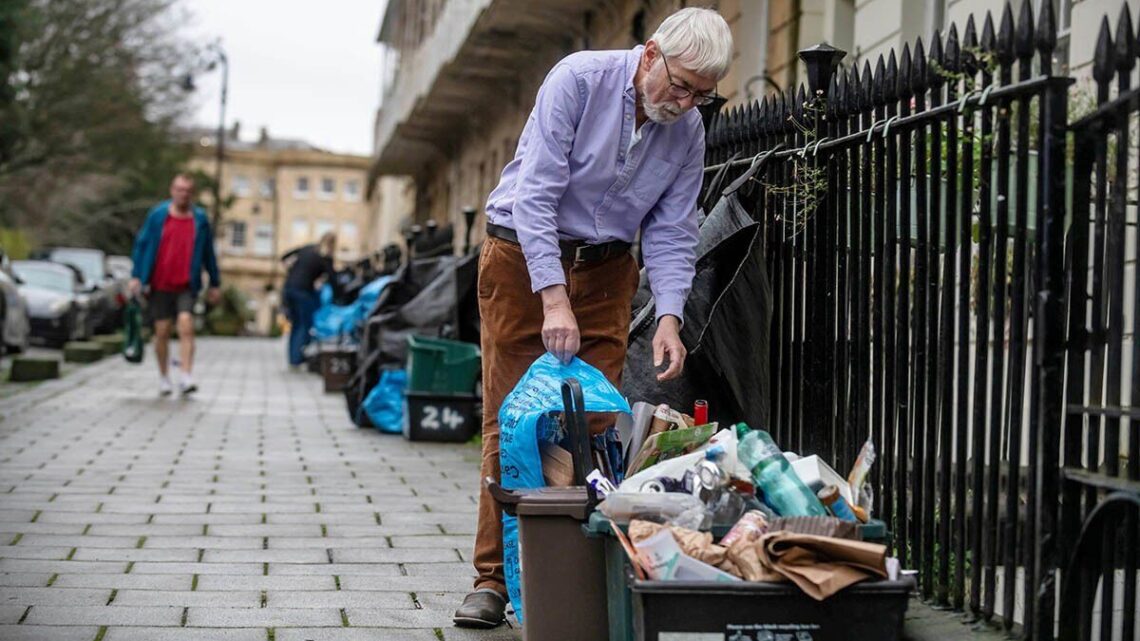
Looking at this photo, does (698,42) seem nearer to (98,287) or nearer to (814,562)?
(814,562)

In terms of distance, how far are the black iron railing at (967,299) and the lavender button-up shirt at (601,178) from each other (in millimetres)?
584

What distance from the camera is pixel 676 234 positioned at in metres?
4.40

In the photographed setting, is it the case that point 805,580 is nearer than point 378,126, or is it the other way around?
point 805,580

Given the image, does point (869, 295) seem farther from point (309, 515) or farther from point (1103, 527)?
point (309, 515)

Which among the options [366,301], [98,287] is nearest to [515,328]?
[366,301]

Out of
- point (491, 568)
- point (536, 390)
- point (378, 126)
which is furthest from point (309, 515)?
point (378, 126)

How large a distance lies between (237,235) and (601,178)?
91595 mm

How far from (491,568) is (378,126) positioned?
1232 inches

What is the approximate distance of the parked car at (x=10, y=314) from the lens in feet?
58.0

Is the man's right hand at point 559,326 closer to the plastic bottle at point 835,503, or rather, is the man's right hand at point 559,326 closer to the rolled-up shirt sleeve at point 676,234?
the rolled-up shirt sleeve at point 676,234

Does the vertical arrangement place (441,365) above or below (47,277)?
below

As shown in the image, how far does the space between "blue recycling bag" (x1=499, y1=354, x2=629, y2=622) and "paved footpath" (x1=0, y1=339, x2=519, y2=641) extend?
506mm

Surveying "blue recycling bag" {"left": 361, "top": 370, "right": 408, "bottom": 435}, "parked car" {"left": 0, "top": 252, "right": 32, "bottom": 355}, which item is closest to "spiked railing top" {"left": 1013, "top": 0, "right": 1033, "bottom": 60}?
"blue recycling bag" {"left": 361, "top": 370, "right": 408, "bottom": 435}

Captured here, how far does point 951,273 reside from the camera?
398cm
